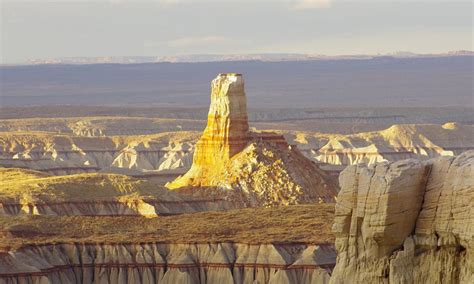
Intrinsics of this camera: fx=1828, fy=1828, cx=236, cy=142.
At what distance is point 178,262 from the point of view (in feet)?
293

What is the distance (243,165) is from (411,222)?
85121mm

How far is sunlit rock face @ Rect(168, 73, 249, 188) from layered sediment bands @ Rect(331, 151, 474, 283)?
85.6m

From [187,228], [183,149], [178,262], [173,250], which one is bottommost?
[183,149]

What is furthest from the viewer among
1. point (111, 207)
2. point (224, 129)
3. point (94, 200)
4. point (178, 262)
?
point (224, 129)

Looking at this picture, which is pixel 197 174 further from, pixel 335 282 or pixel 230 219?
pixel 335 282

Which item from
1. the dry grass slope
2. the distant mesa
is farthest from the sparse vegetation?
the dry grass slope

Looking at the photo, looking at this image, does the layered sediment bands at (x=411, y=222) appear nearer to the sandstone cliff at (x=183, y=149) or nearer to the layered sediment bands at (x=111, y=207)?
the layered sediment bands at (x=111, y=207)

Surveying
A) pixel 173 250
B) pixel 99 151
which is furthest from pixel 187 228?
pixel 99 151

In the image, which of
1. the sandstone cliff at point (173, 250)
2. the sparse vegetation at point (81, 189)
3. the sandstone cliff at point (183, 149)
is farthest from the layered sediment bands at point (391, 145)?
the sandstone cliff at point (173, 250)

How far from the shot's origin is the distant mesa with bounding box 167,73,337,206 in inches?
4350

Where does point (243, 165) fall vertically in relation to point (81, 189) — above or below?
above

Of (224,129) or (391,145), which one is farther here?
(391,145)

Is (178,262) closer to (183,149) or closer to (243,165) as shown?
(243,165)

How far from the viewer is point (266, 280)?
8788 centimetres
